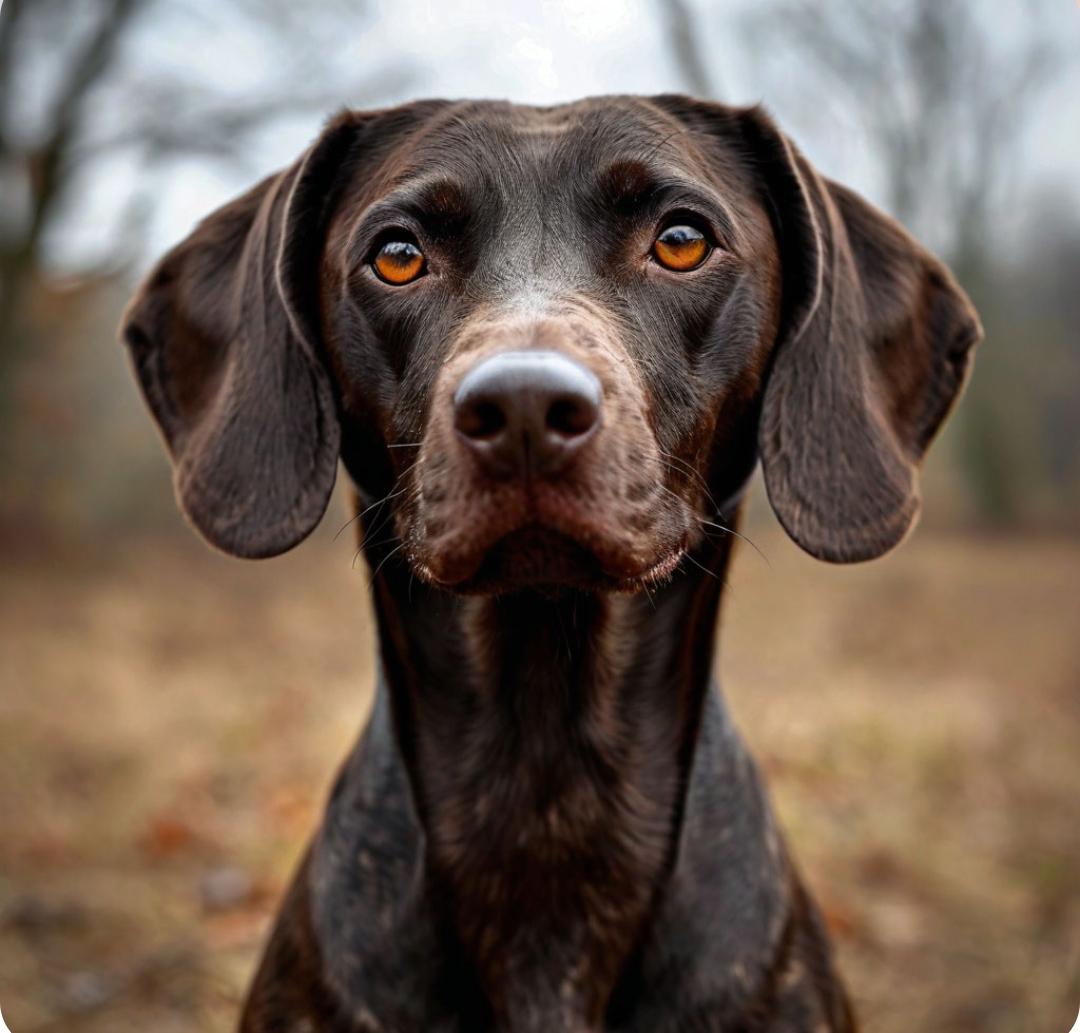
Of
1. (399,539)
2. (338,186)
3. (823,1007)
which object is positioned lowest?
(823,1007)

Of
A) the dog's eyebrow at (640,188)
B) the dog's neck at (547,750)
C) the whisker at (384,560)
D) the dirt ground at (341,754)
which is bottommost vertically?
the dirt ground at (341,754)

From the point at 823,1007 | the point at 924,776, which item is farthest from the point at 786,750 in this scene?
the point at 823,1007

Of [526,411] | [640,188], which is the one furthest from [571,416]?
[640,188]

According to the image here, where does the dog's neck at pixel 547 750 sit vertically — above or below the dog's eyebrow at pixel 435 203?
below

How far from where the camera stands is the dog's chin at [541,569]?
1.92 metres

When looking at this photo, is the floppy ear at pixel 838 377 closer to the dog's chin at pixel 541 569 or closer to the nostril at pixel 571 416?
the dog's chin at pixel 541 569

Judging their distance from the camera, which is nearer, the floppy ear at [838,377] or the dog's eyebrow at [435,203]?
the dog's eyebrow at [435,203]

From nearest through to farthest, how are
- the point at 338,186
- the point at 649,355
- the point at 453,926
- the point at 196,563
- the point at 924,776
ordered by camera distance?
1. the point at 649,355
2. the point at 453,926
3. the point at 338,186
4. the point at 924,776
5. the point at 196,563

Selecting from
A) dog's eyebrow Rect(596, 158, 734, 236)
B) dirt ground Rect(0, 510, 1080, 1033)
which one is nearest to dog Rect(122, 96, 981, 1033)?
dog's eyebrow Rect(596, 158, 734, 236)

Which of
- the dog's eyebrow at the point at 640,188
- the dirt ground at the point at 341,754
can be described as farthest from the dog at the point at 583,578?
the dirt ground at the point at 341,754

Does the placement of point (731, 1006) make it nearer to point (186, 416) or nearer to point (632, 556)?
point (632, 556)

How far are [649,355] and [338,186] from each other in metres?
0.90

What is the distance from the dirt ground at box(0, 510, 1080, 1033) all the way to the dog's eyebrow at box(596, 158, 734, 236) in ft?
9.66

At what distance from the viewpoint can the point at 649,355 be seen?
7.11ft
